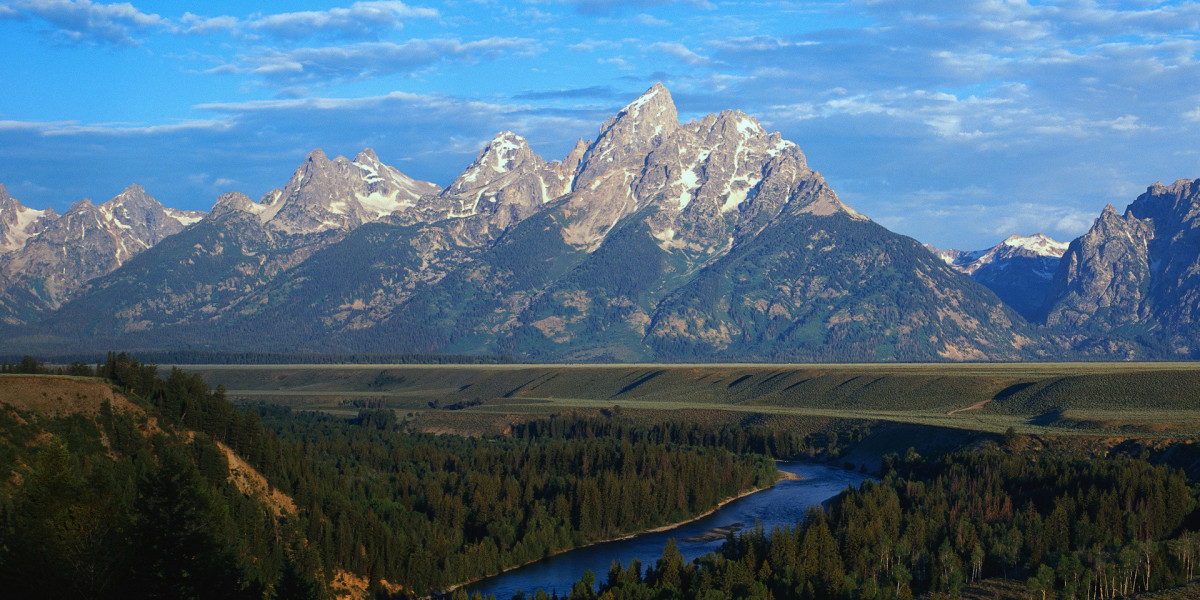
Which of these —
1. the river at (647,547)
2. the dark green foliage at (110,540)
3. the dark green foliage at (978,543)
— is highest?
the dark green foliage at (110,540)

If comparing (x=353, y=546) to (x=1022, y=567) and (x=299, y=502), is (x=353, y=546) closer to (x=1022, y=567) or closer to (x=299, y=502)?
(x=299, y=502)

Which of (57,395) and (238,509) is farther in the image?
(57,395)

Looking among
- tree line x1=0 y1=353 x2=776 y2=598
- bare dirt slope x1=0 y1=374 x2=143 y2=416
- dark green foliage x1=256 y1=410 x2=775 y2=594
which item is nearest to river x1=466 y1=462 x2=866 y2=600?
dark green foliage x1=256 y1=410 x2=775 y2=594

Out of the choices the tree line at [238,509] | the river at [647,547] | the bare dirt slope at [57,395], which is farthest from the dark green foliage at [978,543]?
the bare dirt slope at [57,395]

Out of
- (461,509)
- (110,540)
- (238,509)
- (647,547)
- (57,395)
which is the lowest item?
(647,547)

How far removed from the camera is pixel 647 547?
161m

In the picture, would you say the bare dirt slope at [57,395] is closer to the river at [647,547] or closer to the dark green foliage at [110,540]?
the dark green foliage at [110,540]

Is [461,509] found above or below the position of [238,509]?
below

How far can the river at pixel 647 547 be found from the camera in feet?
454

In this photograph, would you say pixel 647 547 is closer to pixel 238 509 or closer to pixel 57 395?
pixel 238 509

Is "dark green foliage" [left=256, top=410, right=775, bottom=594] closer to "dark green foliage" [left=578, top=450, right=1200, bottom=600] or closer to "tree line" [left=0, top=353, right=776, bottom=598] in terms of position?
"tree line" [left=0, top=353, right=776, bottom=598]

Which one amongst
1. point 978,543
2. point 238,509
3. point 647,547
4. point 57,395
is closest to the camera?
point 238,509

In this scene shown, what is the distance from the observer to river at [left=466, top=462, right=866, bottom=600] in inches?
5453

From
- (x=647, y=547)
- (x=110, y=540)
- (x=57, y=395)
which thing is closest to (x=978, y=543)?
(x=647, y=547)
